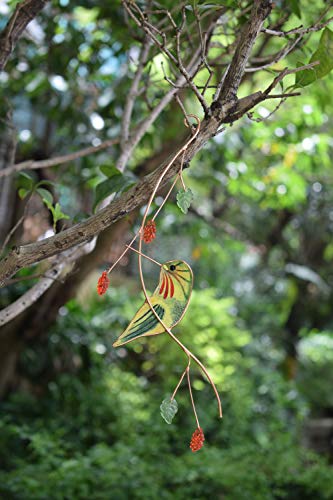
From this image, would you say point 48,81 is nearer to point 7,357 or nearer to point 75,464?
point 7,357

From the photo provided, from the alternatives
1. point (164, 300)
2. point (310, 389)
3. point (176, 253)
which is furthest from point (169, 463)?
point (176, 253)

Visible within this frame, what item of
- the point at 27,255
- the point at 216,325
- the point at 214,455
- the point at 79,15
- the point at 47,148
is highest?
the point at 79,15

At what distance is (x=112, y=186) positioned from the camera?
1014 millimetres

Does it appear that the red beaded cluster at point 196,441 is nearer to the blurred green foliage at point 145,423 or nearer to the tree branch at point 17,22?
the tree branch at point 17,22

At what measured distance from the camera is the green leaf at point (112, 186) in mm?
998

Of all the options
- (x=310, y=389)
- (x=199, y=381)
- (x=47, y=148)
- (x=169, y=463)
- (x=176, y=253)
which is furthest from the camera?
(x=176, y=253)

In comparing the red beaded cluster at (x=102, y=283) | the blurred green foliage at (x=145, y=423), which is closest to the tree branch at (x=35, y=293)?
the red beaded cluster at (x=102, y=283)

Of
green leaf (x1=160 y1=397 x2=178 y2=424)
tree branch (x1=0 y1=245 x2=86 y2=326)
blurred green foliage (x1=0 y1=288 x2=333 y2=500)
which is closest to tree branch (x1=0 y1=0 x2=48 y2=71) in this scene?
tree branch (x1=0 y1=245 x2=86 y2=326)

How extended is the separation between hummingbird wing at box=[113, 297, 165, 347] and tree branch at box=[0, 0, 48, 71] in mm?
558

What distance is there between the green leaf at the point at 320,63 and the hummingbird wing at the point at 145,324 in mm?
361

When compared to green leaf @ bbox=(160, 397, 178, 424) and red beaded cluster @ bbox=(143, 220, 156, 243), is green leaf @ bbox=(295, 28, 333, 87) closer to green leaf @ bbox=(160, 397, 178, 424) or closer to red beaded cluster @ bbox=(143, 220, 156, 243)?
red beaded cluster @ bbox=(143, 220, 156, 243)

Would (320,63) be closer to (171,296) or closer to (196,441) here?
(171,296)

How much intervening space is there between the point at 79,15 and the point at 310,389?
2.92 metres

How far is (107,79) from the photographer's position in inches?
101
